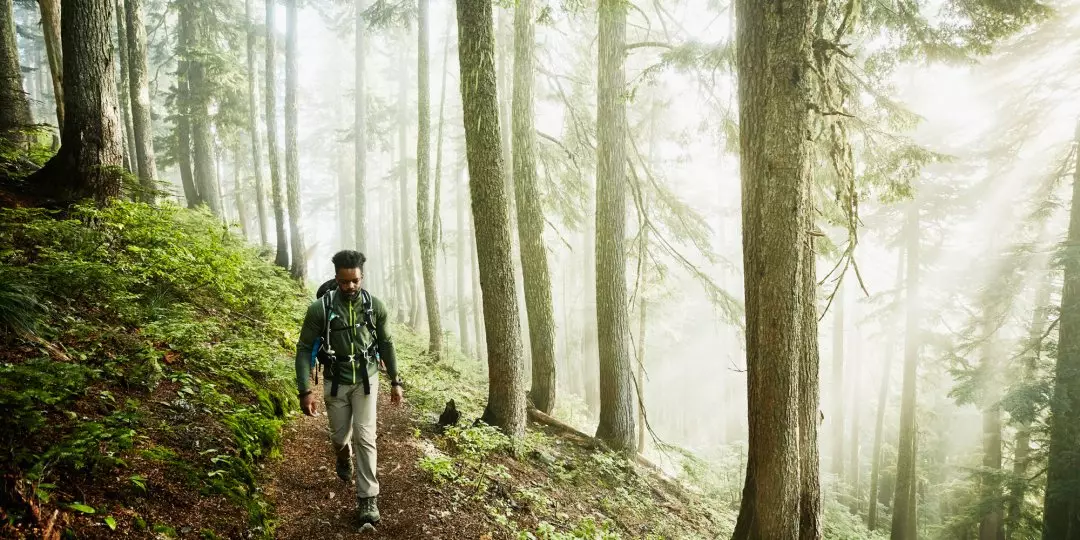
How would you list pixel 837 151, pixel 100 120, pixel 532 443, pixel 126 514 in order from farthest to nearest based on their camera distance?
pixel 532 443 < pixel 100 120 < pixel 837 151 < pixel 126 514

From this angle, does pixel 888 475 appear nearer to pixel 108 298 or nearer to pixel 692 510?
pixel 692 510

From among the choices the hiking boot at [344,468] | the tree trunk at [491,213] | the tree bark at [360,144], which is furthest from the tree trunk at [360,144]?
the hiking boot at [344,468]

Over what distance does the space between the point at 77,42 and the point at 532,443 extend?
821cm

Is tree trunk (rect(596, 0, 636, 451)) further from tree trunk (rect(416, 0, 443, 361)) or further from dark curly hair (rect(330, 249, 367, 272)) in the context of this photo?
tree trunk (rect(416, 0, 443, 361))

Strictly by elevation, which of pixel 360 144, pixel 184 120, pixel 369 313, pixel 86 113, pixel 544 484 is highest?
pixel 184 120

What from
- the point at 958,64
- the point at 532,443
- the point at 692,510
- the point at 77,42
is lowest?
the point at 692,510

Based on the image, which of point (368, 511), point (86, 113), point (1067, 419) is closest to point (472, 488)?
point (368, 511)

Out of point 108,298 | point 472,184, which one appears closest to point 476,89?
point 472,184

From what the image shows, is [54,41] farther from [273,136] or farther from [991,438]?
[991,438]

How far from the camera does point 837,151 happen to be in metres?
4.10

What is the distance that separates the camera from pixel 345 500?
4383 millimetres

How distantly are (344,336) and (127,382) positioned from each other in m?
1.89

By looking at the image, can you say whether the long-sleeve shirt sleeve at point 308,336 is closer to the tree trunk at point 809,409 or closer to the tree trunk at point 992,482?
the tree trunk at point 809,409

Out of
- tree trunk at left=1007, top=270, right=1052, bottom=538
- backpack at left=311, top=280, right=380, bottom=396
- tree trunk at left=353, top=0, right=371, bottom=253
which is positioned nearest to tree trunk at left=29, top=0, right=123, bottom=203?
backpack at left=311, top=280, right=380, bottom=396
